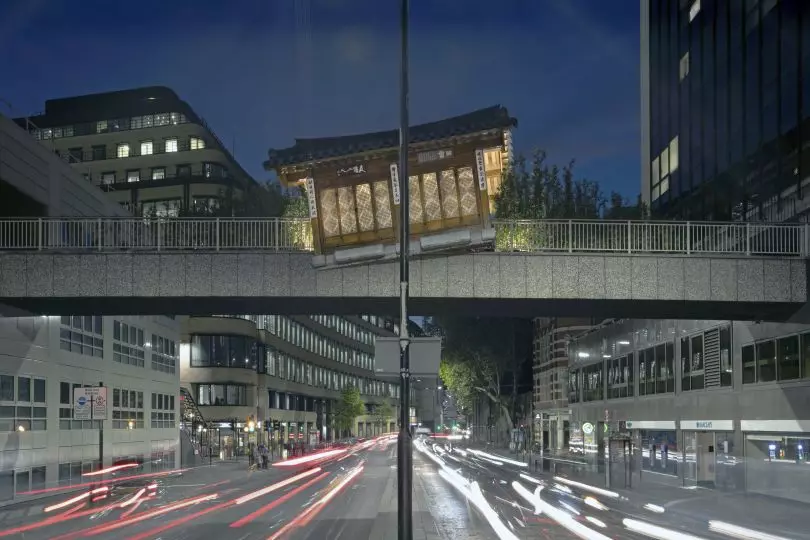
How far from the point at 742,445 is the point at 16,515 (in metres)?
25.8

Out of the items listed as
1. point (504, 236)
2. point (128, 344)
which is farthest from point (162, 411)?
point (504, 236)

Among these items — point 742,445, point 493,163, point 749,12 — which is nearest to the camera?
point 493,163

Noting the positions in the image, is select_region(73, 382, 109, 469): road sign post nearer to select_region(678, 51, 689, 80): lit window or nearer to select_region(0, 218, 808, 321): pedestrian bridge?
select_region(0, 218, 808, 321): pedestrian bridge

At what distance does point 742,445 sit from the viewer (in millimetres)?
36188

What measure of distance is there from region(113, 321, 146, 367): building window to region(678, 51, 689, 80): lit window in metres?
32.6

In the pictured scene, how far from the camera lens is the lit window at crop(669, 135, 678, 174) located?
50.2 metres

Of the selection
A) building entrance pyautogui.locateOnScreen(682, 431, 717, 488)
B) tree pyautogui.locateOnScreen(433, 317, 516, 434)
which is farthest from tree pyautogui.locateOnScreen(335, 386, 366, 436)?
building entrance pyautogui.locateOnScreen(682, 431, 717, 488)

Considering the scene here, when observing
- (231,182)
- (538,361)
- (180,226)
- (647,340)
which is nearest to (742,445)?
(647,340)

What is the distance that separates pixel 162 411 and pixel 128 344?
345 inches

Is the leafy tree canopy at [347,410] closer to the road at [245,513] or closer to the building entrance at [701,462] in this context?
the road at [245,513]

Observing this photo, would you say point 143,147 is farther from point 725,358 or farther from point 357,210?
point 357,210

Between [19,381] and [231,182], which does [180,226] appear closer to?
[19,381]

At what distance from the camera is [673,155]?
5072 cm

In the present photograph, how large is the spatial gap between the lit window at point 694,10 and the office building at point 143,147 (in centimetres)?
6573
